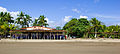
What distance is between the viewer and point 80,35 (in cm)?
5047

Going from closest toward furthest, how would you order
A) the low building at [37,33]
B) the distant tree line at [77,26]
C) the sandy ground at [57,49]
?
1. the sandy ground at [57,49]
2. the low building at [37,33]
3. the distant tree line at [77,26]

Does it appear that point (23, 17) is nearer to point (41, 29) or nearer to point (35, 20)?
point (35, 20)

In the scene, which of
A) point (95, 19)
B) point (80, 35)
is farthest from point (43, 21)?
point (95, 19)

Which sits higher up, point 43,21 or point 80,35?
point 43,21

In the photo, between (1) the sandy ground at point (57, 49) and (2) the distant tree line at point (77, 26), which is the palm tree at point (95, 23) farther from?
Answer: (1) the sandy ground at point (57, 49)

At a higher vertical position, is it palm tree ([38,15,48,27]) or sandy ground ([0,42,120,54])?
palm tree ([38,15,48,27])

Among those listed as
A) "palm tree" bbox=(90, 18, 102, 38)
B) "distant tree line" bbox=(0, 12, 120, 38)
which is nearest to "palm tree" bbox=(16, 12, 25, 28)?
"distant tree line" bbox=(0, 12, 120, 38)

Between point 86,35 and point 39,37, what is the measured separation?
1760 cm

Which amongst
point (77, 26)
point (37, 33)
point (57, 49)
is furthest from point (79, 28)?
point (57, 49)

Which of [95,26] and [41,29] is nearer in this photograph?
[41,29]

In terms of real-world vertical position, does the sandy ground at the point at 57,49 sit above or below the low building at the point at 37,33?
below

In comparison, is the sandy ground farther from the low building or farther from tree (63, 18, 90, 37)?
tree (63, 18, 90, 37)

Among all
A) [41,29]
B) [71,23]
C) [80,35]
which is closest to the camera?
[41,29]

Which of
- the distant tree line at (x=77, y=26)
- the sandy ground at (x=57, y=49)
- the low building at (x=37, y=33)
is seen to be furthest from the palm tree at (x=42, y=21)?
the sandy ground at (x=57, y=49)
